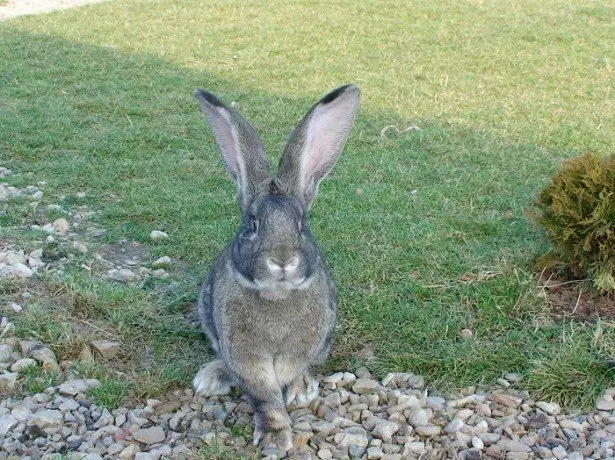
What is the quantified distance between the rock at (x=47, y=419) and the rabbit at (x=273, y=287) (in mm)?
676

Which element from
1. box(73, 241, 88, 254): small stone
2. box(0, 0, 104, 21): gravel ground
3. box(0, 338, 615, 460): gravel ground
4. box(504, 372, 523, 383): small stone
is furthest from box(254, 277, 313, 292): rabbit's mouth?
box(0, 0, 104, 21): gravel ground

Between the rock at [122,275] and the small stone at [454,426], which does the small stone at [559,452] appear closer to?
the small stone at [454,426]

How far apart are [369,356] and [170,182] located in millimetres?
2951

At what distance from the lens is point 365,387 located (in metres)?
4.30

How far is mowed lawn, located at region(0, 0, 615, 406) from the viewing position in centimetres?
464

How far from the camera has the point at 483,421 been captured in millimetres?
3951

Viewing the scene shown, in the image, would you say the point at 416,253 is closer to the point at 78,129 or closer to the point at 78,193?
the point at 78,193

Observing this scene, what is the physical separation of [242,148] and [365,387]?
1.32m

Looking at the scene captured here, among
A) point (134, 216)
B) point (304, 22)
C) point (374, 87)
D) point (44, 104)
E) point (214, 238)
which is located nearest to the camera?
point (214, 238)

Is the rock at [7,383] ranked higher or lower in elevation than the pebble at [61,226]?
higher

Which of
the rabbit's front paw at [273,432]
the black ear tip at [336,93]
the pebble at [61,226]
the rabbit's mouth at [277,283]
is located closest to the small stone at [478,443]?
the rabbit's front paw at [273,432]

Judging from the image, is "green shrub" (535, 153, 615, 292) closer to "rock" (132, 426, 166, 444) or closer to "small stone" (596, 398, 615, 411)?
"small stone" (596, 398, 615, 411)

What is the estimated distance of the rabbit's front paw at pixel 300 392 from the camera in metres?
4.20

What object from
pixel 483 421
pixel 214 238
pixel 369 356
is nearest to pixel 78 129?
pixel 214 238
